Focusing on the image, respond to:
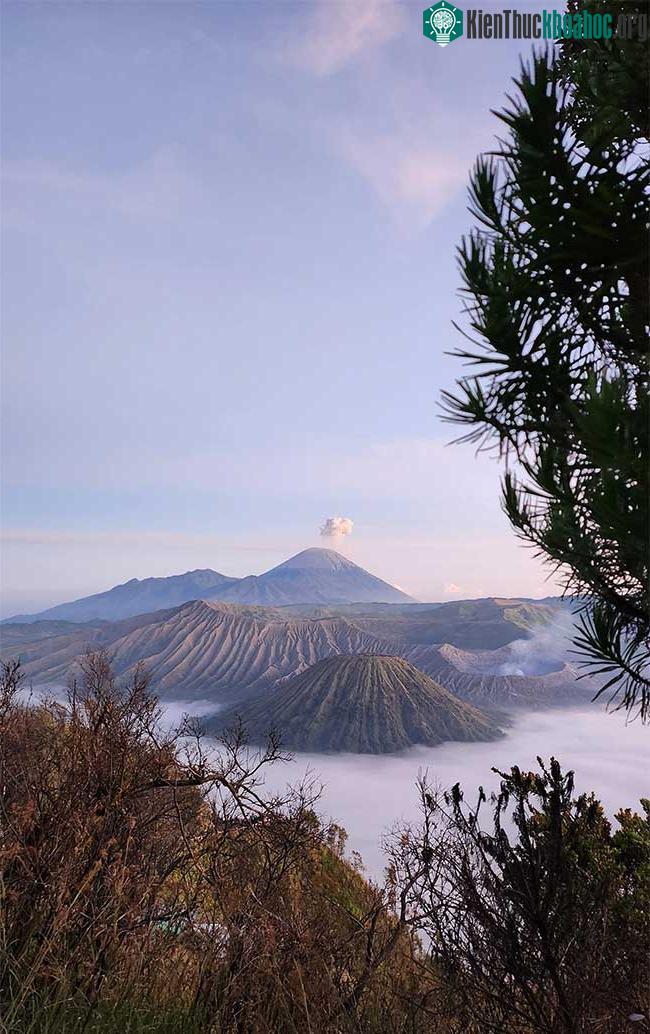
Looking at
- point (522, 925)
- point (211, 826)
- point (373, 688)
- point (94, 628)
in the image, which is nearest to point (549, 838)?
point (522, 925)

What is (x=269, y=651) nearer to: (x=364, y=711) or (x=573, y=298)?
(x=364, y=711)

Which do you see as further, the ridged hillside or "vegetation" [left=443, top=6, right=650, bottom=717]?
the ridged hillside

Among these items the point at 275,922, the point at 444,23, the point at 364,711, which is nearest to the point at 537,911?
the point at 275,922

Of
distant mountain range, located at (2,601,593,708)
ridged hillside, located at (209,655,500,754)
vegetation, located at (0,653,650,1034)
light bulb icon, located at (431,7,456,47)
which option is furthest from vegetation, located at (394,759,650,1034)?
distant mountain range, located at (2,601,593,708)

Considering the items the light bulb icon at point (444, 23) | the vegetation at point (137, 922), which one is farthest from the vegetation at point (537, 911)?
the light bulb icon at point (444, 23)

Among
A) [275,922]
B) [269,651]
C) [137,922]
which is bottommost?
[269,651]

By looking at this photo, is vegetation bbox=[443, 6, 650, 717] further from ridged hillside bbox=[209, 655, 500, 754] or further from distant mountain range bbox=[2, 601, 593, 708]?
distant mountain range bbox=[2, 601, 593, 708]
